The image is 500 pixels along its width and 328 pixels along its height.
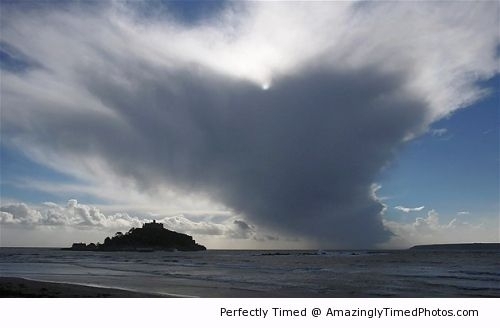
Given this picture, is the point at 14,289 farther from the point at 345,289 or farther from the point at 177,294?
the point at 345,289

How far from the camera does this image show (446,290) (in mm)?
30750

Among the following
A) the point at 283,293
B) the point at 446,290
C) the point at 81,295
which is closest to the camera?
the point at 81,295

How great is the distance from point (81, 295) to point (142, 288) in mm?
5677
